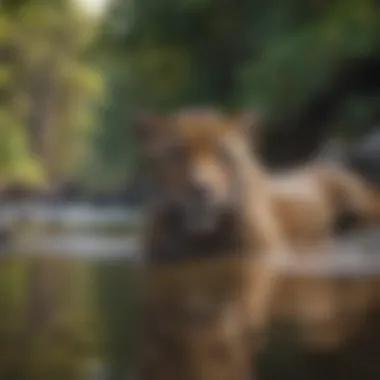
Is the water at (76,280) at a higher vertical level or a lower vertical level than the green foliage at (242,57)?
lower

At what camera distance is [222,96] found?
811 millimetres

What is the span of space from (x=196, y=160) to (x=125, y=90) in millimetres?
117

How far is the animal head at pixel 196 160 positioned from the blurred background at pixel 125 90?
0.02 meters

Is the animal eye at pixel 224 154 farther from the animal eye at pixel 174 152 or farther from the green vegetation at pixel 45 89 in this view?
the green vegetation at pixel 45 89

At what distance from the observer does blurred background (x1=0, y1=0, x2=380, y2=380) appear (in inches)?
30.9

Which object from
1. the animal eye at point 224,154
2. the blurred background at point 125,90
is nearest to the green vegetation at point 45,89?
the blurred background at point 125,90

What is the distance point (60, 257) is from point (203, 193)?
0.16 m

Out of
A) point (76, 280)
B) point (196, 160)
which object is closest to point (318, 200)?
point (196, 160)

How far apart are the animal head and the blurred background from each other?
0.02 metres

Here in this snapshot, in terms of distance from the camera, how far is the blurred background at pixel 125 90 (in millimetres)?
786

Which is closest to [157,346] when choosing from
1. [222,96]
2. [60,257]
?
[60,257]

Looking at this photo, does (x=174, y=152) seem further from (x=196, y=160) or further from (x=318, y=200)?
(x=318, y=200)

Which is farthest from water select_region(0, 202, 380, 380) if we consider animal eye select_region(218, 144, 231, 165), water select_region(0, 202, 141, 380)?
animal eye select_region(218, 144, 231, 165)

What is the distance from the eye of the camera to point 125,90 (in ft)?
2.68
